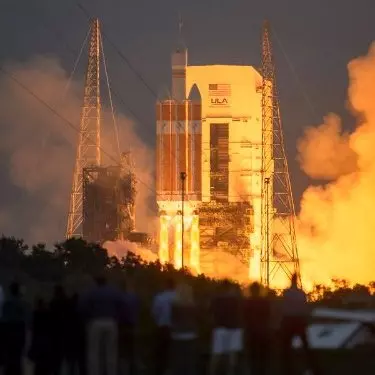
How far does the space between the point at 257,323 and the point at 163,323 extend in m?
1.66

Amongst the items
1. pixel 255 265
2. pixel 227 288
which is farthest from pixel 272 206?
pixel 227 288

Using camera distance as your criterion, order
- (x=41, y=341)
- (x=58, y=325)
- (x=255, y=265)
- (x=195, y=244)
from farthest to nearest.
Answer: (x=255, y=265)
(x=195, y=244)
(x=58, y=325)
(x=41, y=341)

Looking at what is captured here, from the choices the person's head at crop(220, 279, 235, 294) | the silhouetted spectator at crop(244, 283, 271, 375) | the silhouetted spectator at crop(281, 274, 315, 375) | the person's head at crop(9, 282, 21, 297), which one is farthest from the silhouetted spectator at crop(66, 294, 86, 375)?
the silhouetted spectator at crop(281, 274, 315, 375)

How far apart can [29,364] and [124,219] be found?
6062 cm

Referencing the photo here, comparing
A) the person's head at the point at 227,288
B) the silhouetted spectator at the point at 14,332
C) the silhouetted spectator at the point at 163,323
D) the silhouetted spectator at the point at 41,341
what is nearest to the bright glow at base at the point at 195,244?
the person's head at the point at 227,288

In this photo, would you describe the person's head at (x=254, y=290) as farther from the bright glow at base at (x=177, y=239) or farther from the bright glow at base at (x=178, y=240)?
A: the bright glow at base at (x=177, y=239)

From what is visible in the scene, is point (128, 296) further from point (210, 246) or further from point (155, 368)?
point (210, 246)

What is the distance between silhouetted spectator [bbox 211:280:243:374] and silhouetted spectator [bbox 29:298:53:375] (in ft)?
9.21

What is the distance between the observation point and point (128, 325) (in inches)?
913

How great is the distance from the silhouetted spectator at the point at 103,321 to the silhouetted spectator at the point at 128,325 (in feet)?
0.81

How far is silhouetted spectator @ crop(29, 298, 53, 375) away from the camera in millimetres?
22625

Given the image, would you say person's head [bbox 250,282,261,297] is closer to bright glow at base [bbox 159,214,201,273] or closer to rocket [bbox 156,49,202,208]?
bright glow at base [bbox 159,214,201,273]

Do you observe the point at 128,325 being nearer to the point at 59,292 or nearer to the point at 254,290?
the point at 59,292

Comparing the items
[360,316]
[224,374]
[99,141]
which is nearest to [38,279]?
[360,316]
